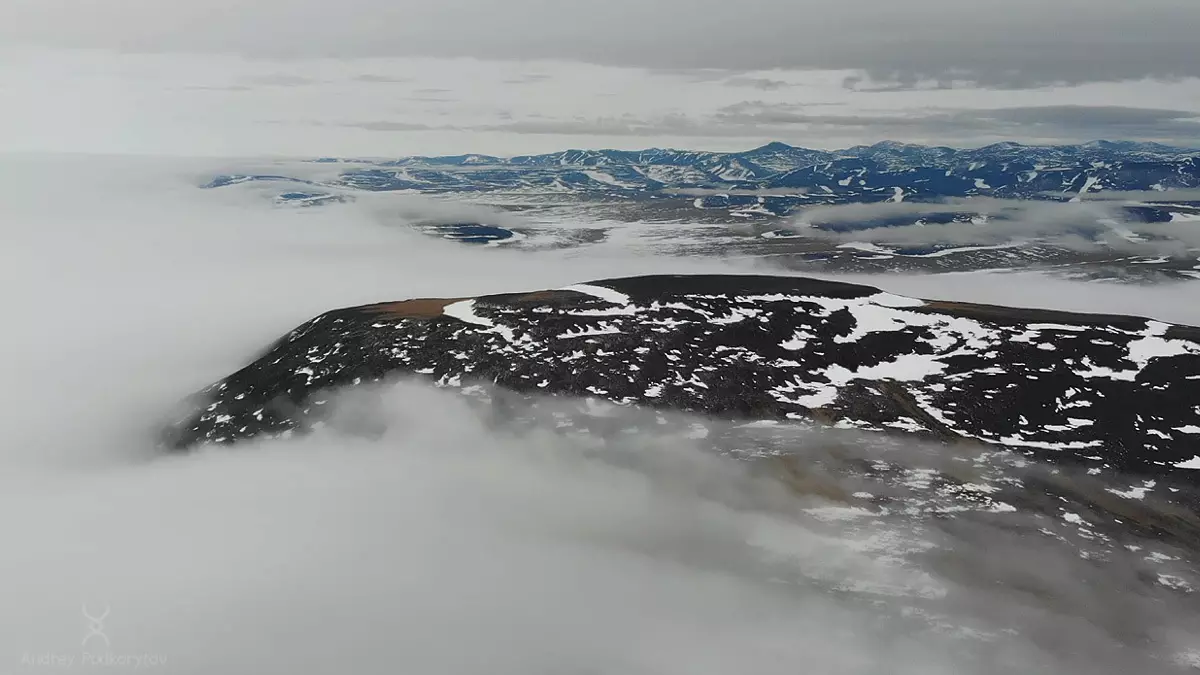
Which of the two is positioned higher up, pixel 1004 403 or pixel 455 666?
pixel 1004 403

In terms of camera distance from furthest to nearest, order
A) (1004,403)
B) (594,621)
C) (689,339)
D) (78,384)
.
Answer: (78,384) < (689,339) < (1004,403) < (594,621)

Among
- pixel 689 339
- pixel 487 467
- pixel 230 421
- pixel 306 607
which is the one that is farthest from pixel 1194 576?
pixel 230 421

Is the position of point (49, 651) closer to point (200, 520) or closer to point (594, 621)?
point (200, 520)

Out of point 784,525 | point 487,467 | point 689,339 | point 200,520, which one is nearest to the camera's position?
point 784,525

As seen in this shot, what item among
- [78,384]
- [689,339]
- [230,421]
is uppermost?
[689,339]

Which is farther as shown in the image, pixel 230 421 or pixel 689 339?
pixel 689 339

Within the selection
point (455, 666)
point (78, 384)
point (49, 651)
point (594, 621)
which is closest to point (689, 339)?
point (594, 621)
